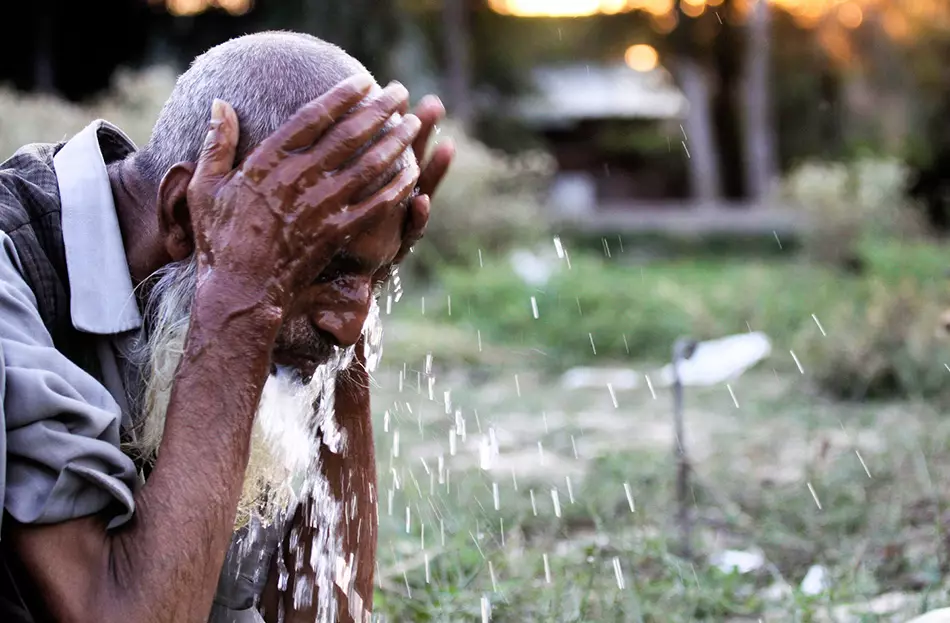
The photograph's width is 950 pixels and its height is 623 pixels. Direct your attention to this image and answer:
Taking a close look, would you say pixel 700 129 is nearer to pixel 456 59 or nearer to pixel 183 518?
pixel 456 59

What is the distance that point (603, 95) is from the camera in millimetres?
34438

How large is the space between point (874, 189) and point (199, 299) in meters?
15.2

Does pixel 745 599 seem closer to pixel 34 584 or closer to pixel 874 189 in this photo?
pixel 34 584

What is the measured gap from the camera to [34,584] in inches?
61.2

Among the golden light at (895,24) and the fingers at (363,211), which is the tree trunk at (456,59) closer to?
the golden light at (895,24)

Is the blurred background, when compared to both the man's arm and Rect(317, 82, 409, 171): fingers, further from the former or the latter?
Rect(317, 82, 409, 171): fingers

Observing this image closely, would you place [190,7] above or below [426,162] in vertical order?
below

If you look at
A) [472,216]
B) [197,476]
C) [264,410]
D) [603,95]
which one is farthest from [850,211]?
[603,95]

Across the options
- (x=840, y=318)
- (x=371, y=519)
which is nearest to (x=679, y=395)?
(x=371, y=519)

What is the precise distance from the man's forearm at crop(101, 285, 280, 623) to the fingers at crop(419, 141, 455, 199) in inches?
22.4

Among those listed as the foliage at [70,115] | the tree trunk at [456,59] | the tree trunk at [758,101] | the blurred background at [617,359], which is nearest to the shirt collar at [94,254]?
the blurred background at [617,359]

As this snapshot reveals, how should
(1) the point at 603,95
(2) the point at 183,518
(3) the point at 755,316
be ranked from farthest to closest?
(1) the point at 603,95 < (3) the point at 755,316 < (2) the point at 183,518

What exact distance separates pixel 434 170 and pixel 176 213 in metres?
→ 0.56

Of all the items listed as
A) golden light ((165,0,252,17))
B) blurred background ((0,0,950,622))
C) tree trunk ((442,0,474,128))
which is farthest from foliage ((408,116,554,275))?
tree trunk ((442,0,474,128))
